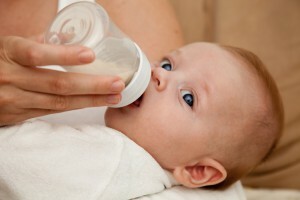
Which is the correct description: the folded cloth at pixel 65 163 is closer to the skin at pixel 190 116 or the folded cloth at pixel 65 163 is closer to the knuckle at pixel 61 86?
the skin at pixel 190 116

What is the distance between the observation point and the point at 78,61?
794 millimetres

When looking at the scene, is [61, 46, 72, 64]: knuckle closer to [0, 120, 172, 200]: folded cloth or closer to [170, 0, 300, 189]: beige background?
[0, 120, 172, 200]: folded cloth

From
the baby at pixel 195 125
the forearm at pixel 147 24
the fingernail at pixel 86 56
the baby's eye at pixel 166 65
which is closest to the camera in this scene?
the fingernail at pixel 86 56

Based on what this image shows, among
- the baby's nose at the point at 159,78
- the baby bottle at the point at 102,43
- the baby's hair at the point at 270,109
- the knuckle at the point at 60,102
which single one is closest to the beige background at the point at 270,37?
the baby's hair at the point at 270,109

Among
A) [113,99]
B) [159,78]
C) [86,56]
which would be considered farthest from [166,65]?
[86,56]

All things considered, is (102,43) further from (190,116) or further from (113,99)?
(190,116)

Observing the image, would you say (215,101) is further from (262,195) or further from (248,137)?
(262,195)

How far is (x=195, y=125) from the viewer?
1.04 metres

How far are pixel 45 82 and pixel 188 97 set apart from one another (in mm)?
350

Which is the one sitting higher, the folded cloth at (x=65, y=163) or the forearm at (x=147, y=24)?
the forearm at (x=147, y=24)

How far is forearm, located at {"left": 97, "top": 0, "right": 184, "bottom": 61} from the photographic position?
1.42 metres

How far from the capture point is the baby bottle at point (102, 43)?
0.87 metres

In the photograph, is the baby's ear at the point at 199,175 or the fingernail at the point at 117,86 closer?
the fingernail at the point at 117,86

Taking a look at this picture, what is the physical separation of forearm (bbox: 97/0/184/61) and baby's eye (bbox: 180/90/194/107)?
35 centimetres
